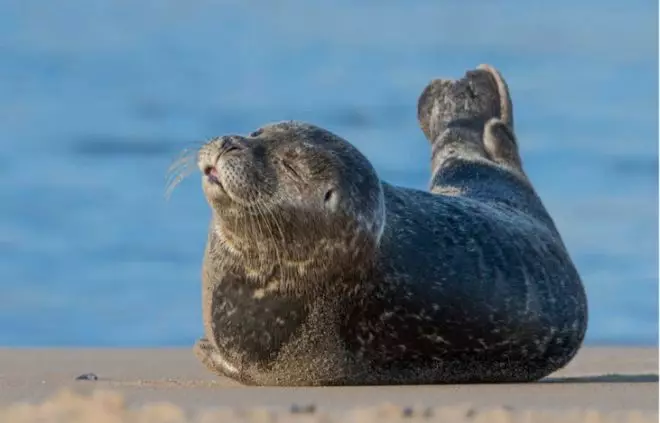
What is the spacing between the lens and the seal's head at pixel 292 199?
→ 7.44m

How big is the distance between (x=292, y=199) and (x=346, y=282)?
39 centimetres

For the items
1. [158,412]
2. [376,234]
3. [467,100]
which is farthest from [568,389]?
[467,100]

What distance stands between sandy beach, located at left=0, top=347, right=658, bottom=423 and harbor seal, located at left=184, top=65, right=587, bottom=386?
21cm

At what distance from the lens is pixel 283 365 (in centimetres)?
763

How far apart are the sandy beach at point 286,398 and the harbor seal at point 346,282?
21 cm

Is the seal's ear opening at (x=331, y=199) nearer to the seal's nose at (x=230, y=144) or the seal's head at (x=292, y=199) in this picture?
the seal's head at (x=292, y=199)

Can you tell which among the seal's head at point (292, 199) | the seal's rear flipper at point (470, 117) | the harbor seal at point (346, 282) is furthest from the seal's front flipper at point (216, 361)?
the seal's rear flipper at point (470, 117)

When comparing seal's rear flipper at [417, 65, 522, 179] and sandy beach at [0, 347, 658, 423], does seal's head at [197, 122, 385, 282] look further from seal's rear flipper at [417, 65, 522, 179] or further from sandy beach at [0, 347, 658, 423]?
seal's rear flipper at [417, 65, 522, 179]

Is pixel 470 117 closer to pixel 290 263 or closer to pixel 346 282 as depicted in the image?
pixel 346 282

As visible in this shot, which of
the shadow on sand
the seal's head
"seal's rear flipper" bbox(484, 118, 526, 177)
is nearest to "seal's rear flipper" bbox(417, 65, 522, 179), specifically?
"seal's rear flipper" bbox(484, 118, 526, 177)

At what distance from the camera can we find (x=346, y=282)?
7.62m

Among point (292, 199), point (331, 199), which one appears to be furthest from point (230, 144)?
point (331, 199)

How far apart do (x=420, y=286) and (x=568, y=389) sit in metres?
0.71

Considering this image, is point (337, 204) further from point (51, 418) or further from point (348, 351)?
point (51, 418)
